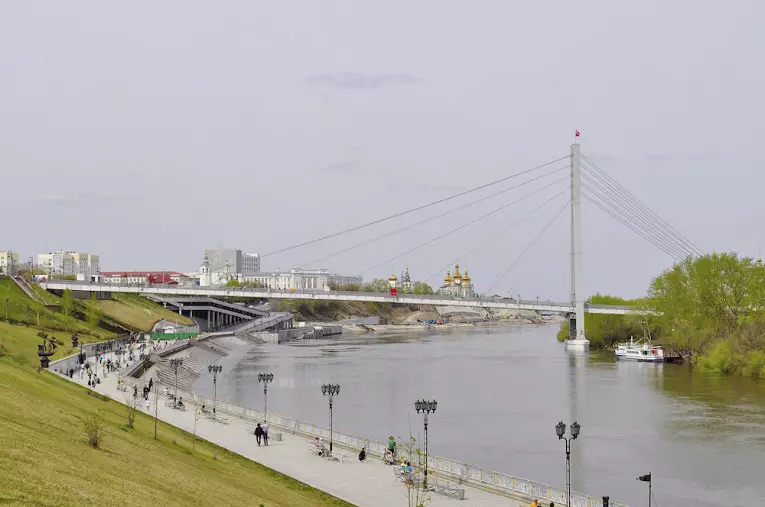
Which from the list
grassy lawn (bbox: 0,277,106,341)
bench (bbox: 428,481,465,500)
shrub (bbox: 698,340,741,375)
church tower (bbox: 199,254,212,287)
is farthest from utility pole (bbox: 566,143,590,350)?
church tower (bbox: 199,254,212,287)

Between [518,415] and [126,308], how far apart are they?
6260 centimetres

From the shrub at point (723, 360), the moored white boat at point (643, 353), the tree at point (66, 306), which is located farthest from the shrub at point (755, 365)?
the tree at point (66, 306)

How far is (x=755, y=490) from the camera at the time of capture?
930 inches

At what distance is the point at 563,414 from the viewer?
38438mm

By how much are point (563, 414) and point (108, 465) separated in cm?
2702

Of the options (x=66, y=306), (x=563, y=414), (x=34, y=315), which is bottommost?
(x=563, y=414)

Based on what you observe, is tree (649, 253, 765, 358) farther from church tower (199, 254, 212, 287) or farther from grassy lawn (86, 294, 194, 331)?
church tower (199, 254, 212, 287)

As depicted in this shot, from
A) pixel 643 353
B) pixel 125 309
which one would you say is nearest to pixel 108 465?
pixel 643 353

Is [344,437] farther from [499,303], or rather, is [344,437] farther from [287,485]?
[499,303]

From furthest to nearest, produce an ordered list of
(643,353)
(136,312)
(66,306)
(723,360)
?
(136,312) → (66,306) → (643,353) → (723,360)

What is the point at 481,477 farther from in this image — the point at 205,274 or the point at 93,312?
the point at 205,274

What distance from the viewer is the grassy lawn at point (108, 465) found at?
1191 cm

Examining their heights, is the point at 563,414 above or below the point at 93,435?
below

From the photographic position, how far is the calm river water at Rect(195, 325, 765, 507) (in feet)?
84.6
